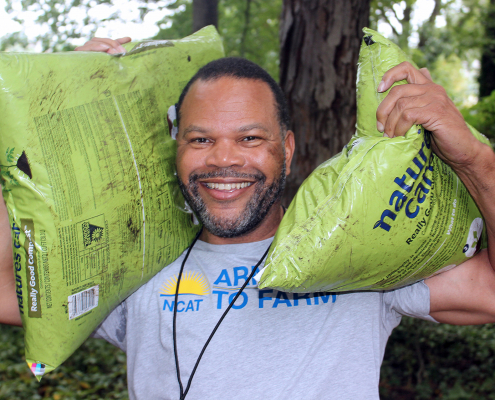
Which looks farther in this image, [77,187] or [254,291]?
[254,291]

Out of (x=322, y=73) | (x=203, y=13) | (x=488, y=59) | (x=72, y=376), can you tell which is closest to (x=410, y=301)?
(x=322, y=73)

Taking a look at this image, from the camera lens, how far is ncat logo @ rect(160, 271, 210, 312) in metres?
1.38

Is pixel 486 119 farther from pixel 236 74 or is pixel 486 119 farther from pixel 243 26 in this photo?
pixel 236 74

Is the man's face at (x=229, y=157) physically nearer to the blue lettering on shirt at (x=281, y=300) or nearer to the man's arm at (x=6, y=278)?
the blue lettering on shirt at (x=281, y=300)

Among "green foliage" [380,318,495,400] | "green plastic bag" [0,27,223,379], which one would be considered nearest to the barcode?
"green plastic bag" [0,27,223,379]

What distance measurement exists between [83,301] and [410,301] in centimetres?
101

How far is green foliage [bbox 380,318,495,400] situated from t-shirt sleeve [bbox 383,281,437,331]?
2.61 metres

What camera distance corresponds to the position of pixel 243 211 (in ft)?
4.75

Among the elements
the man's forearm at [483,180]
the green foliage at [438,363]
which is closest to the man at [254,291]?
the man's forearm at [483,180]

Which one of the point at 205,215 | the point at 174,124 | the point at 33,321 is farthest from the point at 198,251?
the point at 33,321

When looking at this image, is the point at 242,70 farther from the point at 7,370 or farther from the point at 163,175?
the point at 7,370

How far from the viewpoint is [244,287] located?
4.43 ft

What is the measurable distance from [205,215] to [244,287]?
0.98 ft

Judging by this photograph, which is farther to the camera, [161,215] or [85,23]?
[85,23]
